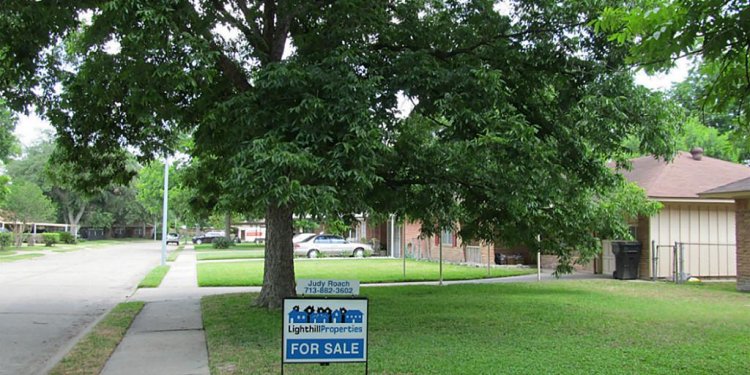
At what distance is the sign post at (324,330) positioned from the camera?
18.9ft

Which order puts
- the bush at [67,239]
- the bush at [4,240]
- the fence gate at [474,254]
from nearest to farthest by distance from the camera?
1. the fence gate at [474,254]
2. the bush at [4,240]
3. the bush at [67,239]

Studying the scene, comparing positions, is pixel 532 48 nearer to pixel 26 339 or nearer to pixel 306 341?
pixel 306 341

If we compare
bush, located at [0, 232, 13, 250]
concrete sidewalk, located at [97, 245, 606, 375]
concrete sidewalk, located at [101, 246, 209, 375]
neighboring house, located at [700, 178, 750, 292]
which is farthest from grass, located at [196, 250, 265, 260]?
neighboring house, located at [700, 178, 750, 292]

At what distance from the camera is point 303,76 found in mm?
8039

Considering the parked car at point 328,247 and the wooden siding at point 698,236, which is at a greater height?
the wooden siding at point 698,236

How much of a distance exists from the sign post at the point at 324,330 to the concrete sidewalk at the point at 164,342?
1.85 metres

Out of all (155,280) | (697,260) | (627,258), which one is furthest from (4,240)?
(697,260)

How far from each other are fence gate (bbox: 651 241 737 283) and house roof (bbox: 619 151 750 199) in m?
1.69

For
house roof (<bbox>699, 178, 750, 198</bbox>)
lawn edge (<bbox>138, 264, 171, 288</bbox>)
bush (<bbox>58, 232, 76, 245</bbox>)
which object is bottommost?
bush (<bbox>58, 232, 76, 245</bbox>)

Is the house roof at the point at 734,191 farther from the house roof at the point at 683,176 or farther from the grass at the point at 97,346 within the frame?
the grass at the point at 97,346

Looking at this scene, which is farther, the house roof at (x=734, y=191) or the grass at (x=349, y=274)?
the grass at (x=349, y=274)

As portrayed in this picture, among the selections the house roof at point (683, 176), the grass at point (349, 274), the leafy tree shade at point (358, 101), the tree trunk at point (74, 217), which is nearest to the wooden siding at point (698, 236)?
the house roof at point (683, 176)

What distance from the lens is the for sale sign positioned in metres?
5.75

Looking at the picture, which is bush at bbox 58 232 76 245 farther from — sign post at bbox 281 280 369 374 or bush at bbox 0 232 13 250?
sign post at bbox 281 280 369 374
